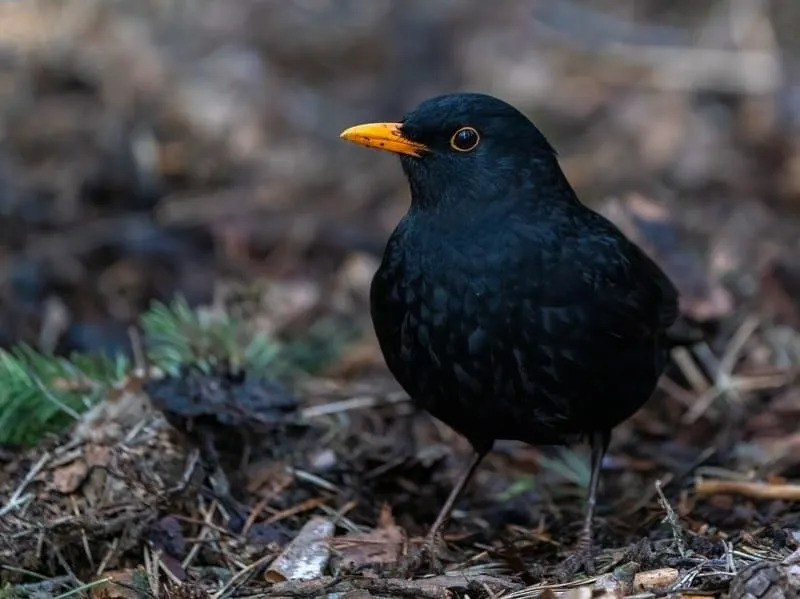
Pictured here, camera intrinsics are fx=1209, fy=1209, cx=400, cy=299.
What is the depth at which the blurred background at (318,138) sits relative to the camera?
6.48 metres

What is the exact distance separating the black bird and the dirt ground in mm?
448

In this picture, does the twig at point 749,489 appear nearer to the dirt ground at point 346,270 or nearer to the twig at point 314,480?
the dirt ground at point 346,270

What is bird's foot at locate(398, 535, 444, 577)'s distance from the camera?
12.7 feet

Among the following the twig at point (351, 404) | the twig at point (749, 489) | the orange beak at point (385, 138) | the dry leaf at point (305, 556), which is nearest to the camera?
the dry leaf at point (305, 556)

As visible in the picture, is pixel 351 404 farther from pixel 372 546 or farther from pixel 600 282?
pixel 600 282

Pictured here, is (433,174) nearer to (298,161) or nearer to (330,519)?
(330,519)

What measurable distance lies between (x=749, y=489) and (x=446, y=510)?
113cm

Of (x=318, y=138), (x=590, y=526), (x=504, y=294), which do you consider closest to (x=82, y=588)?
A: (x=504, y=294)

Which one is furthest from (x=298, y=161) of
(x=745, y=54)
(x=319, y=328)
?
(x=745, y=54)

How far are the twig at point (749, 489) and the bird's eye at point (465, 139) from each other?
157 cm

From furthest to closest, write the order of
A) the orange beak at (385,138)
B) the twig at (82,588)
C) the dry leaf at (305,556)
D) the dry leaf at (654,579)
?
the orange beak at (385,138) < the dry leaf at (305,556) < the twig at (82,588) < the dry leaf at (654,579)

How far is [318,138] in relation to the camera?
920 cm

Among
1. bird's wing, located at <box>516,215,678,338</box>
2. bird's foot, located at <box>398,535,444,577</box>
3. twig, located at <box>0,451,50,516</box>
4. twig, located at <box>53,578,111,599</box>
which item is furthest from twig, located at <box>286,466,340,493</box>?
bird's wing, located at <box>516,215,678,338</box>

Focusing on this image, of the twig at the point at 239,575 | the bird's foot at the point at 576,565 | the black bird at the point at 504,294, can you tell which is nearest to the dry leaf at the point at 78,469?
the twig at the point at 239,575
